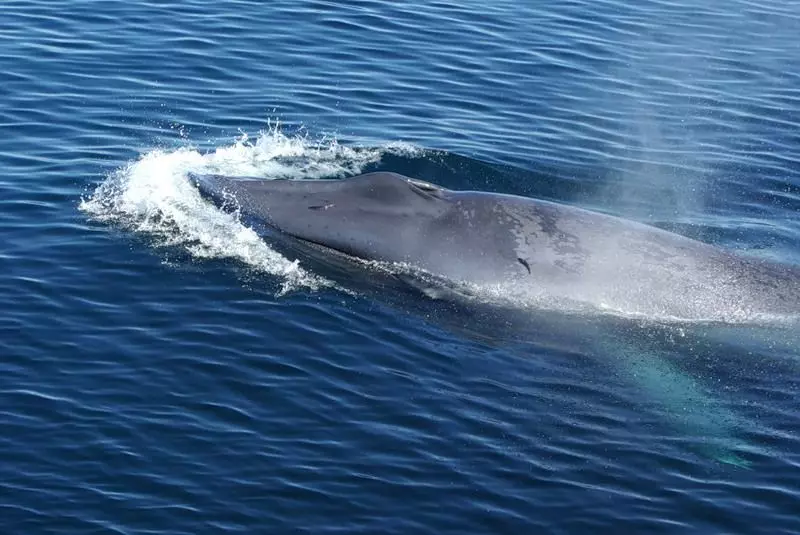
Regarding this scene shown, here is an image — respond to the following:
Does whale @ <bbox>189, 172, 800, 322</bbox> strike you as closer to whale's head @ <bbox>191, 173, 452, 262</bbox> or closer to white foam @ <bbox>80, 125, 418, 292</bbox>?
whale's head @ <bbox>191, 173, 452, 262</bbox>

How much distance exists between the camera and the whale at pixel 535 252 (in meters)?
22.4

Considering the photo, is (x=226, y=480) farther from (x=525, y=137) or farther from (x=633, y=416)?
(x=525, y=137)

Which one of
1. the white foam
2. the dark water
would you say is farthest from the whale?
the white foam

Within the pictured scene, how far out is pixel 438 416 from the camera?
1883 cm

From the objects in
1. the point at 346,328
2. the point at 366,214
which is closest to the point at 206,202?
the point at 366,214

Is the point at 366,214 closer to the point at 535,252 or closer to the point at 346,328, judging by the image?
the point at 346,328

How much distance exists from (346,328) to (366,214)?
8.88 feet

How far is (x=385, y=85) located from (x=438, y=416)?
56.3 feet

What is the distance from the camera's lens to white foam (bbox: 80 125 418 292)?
76.4 ft

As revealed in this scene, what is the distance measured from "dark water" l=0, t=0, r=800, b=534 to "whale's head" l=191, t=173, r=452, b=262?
80 centimetres

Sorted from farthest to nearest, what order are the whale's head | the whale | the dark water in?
the whale's head, the whale, the dark water

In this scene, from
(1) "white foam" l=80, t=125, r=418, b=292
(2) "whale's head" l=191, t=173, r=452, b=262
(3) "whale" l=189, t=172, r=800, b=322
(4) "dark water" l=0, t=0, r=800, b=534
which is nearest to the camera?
(4) "dark water" l=0, t=0, r=800, b=534

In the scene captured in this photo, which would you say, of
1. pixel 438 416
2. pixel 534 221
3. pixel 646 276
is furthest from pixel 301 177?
pixel 438 416

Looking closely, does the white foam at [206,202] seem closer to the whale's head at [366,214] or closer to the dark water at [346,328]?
the dark water at [346,328]
